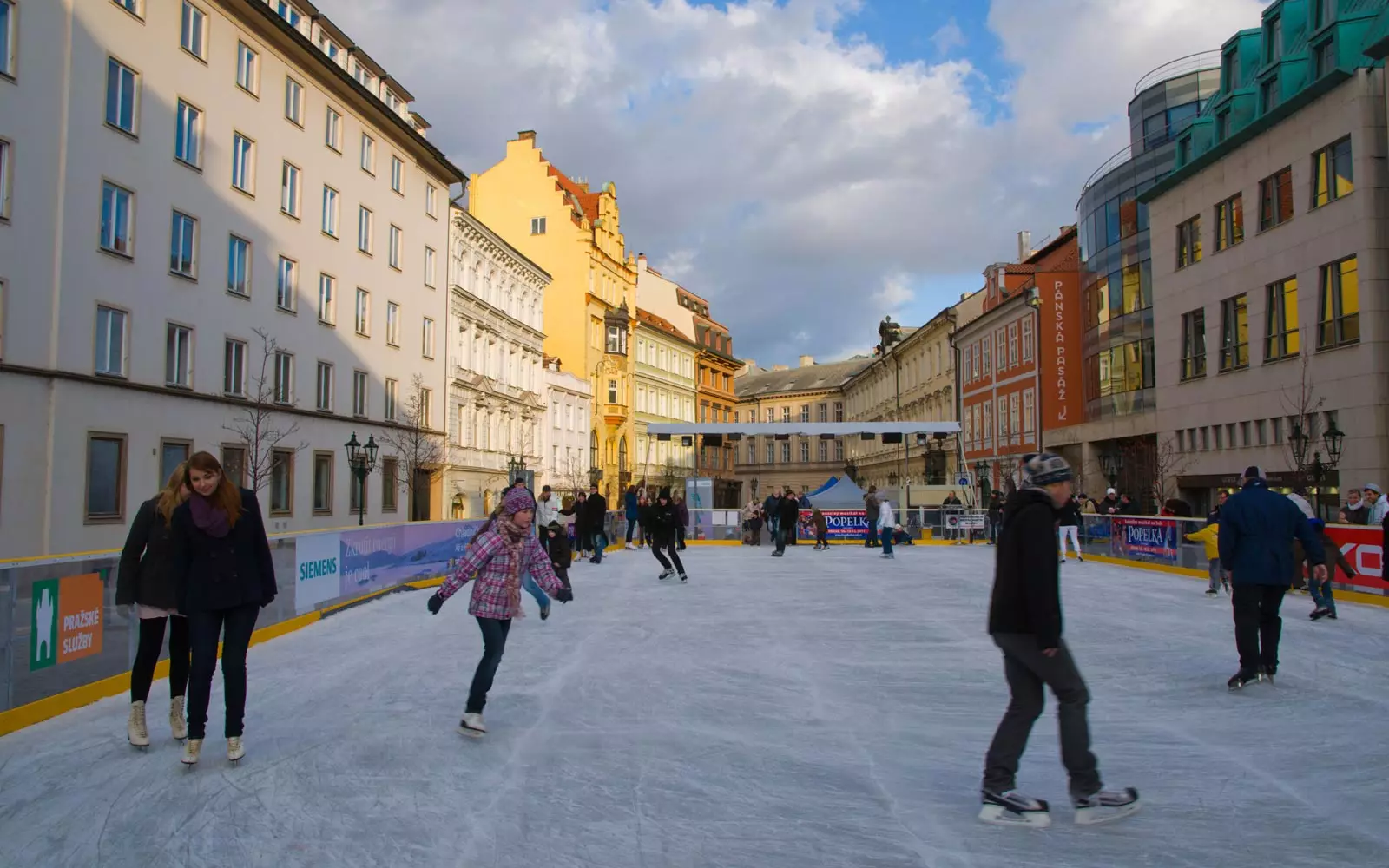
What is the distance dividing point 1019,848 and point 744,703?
3.73 m

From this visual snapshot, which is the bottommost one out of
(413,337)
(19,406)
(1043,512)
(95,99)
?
(1043,512)

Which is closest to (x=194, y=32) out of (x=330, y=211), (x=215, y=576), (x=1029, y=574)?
(x=330, y=211)

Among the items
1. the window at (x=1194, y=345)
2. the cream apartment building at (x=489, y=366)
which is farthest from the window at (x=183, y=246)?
the window at (x=1194, y=345)

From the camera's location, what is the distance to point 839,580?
19969 millimetres

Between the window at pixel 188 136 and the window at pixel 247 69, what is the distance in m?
2.56

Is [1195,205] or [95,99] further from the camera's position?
[1195,205]

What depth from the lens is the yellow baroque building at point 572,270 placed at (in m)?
64.8

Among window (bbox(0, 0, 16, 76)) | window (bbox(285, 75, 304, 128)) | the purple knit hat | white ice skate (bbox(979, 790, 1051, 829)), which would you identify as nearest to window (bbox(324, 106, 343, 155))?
window (bbox(285, 75, 304, 128))

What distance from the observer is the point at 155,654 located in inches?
264

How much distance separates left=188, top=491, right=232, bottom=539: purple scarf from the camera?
5.97 meters

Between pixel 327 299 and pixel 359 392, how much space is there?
3.66 metres

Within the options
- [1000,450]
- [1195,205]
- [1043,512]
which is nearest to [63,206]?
[1043,512]

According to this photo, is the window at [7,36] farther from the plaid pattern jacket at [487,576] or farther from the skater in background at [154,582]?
the plaid pattern jacket at [487,576]

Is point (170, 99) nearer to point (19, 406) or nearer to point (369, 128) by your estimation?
point (19, 406)
